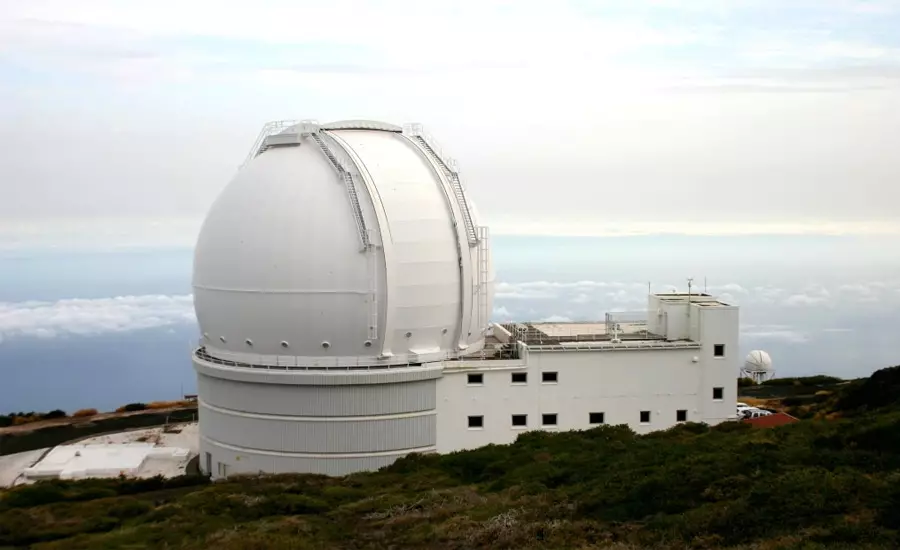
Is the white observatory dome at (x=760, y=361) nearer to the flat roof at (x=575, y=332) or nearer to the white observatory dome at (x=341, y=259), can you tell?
the flat roof at (x=575, y=332)

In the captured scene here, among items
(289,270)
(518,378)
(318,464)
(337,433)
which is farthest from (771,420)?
(289,270)

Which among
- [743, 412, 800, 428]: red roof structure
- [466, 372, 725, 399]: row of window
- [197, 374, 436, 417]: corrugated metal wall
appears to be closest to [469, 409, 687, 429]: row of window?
[466, 372, 725, 399]: row of window

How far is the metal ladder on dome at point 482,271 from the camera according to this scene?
31.0 metres

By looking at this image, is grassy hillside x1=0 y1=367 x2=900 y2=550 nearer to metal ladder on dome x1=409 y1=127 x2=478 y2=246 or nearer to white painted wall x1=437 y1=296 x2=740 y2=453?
white painted wall x1=437 y1=296 x2=740 y2=453

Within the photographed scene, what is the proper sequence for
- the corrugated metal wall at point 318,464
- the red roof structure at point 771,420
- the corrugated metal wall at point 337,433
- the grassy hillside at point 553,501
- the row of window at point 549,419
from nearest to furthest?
the grassy hillside at point 553,501 < the corrugated metal wall at point 337,433 < the corrugated metal wall at point 318,464 < the row of window at point 549,419 < the red roof structure at point 771,420

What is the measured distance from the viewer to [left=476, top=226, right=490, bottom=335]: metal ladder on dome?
31.0 meters

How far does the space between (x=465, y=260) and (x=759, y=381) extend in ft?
83.3

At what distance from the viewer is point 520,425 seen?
99.5 feet

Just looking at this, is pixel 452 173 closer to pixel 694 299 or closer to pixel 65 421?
pixel 694 299

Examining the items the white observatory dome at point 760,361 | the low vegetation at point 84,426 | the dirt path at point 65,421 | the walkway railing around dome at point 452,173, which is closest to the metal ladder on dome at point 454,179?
the walkway railing around dome at point 452,173

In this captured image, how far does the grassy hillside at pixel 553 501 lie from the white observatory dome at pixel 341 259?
180 inches

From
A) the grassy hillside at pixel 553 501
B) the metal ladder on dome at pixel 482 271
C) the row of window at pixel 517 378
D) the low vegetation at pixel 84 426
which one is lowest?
the low vegetation at pixel 84 426

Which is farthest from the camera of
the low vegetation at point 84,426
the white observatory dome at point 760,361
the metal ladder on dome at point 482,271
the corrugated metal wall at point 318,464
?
the white observatory dome at point 760,361

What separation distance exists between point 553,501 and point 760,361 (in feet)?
106
